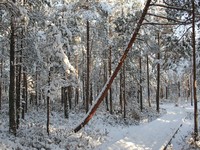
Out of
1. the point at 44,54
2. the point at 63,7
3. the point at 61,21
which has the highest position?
the point at 63,7

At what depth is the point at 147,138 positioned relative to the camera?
1783 centimetres

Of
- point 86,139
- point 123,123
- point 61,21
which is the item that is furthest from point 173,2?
point 123,123

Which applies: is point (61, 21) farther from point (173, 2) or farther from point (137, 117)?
point (137, 117)

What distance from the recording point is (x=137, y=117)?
29.9 m

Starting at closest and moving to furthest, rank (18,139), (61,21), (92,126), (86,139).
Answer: (18,139), (86,139), (61,21), (92,126)

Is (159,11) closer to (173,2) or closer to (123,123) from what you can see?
(123,123)

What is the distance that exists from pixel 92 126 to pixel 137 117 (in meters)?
8.29

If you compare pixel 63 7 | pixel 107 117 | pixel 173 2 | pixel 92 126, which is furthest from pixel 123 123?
pixel 173 2

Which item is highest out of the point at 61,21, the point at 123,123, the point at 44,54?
the point at 61,21

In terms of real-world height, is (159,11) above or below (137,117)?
above

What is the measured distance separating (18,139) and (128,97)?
3262 centimetres

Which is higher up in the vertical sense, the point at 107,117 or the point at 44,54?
the point at 44,54

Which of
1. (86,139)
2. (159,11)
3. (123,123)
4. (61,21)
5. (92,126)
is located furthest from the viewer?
(159,11)

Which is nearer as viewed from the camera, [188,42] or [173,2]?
[173,2]
